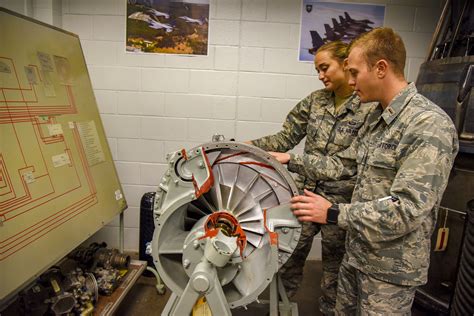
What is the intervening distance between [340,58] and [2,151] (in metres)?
1.70

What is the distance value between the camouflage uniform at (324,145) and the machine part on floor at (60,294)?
116cm

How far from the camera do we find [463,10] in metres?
1.99

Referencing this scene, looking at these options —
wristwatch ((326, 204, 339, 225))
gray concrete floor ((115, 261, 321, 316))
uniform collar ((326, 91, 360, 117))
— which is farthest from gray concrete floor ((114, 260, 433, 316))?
uniform collar ((326, 91, 360, 117))

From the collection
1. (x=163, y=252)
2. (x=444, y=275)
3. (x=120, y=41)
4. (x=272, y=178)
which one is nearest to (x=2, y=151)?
(x=163, y=252)

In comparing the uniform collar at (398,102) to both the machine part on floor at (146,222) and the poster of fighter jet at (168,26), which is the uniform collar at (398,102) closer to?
the poster of fighter jet at (168,26)

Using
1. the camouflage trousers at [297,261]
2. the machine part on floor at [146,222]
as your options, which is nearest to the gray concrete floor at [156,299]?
the machine part on floor at [146,222]

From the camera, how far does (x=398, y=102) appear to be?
1.32 m

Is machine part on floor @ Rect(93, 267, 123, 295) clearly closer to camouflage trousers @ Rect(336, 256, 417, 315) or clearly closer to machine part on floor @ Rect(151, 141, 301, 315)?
machine part on floor @ Rect(151, 141, 301, 315)

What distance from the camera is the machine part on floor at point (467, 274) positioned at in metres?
1.73

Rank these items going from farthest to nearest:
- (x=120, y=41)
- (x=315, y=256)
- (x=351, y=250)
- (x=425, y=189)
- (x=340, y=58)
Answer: (x=315, y=256) < (x=120, y=41) < (x=340, y=58) < (x=351, y=250) < (x=425, y=189)

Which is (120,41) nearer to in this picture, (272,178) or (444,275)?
(272,178)

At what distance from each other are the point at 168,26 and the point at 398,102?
191 centimetres

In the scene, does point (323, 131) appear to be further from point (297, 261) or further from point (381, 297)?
point (381, 297)

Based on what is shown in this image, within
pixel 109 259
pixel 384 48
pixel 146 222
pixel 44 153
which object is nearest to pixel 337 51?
pixel 384 48
